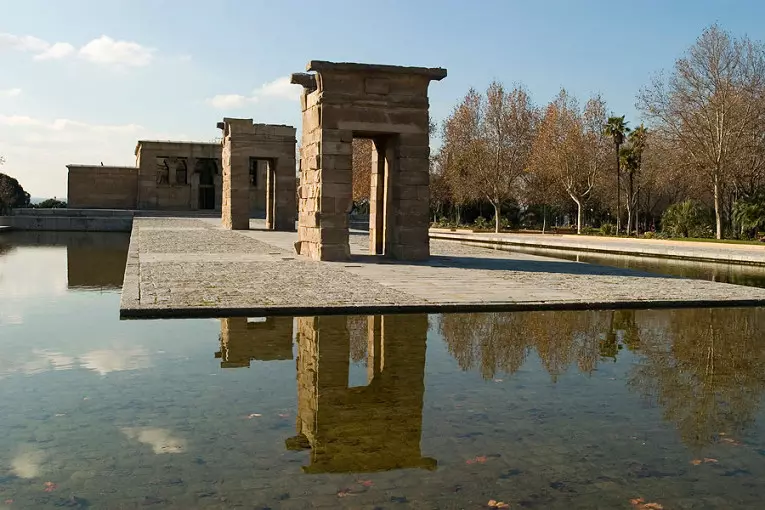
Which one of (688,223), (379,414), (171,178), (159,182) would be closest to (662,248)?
(688,223)

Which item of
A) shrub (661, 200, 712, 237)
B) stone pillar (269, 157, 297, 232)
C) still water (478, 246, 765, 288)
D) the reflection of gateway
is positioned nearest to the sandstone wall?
stone pillar (269, 157, 297, 232)

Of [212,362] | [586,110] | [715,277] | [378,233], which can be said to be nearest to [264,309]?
[212,362]

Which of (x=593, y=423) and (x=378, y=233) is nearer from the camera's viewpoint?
(x=593, y=423)

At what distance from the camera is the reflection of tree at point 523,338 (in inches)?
271

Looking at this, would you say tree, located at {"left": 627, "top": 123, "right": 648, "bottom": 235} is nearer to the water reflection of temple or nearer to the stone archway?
the stone archway

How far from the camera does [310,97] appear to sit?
17641mm

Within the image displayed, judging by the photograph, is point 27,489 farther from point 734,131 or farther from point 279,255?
point 734,131

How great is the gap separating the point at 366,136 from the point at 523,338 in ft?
35.4

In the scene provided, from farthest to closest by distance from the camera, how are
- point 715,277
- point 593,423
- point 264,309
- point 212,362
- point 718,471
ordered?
point 715,277, point 264,309, point 212,362, point 593,423, point 718,471

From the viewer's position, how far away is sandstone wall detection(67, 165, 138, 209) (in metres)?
53.2

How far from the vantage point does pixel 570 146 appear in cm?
4400

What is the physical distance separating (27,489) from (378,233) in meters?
15.4

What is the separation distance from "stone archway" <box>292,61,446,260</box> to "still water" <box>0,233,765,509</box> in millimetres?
8209

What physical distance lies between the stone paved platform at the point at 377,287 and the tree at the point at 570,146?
2746cm
